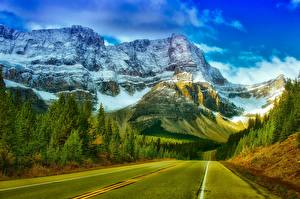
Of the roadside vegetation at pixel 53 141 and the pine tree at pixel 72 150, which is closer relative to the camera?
the roadside vegetation at pixel 53 141

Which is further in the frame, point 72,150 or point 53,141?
point 53,141

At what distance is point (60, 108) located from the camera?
2960 inches

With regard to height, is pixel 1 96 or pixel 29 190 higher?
pixel 1 96

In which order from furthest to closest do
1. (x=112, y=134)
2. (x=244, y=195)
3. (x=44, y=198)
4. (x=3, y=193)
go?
(x=112, y=134)
(x=244, y=195)
(x=3, y=193)
(x=44, y=198)

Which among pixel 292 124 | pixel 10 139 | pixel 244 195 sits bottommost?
pixel 244 195

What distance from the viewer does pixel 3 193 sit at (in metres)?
15.6

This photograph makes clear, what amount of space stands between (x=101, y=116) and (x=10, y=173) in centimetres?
7757

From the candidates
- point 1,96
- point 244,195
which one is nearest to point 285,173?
point 244,195

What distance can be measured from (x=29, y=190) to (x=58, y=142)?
51764mm

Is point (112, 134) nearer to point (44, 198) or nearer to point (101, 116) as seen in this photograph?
point (101, 116)

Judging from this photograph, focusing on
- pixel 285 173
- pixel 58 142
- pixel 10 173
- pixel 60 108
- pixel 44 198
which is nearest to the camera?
pixel 44 198

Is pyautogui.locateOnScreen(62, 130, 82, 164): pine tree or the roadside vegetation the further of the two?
pyautogui.locateOnScreen(62, 130, 82, 164): pine tree

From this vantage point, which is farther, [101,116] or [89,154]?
[101,116]

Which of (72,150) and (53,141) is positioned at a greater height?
(53,141)
